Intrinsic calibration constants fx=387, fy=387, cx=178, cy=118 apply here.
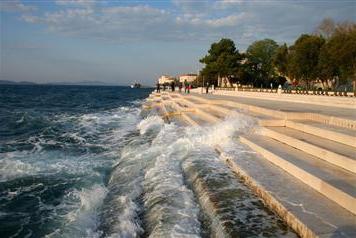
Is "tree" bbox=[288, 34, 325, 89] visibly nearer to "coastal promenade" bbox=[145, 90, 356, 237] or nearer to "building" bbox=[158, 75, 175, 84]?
"coastal promenade" bbox=[145, 90, 356, 237]

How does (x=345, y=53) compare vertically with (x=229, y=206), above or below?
above

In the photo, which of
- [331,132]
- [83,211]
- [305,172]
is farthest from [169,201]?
[331,132]

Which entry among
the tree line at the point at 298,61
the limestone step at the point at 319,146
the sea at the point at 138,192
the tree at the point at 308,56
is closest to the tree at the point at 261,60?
the tree line at the point at 298,61

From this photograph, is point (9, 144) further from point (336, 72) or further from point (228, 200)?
point (336, 72)

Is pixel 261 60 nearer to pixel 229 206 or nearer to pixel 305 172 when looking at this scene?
pixel 305 172

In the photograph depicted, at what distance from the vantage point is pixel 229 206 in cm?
533

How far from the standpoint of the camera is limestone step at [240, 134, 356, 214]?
490cm

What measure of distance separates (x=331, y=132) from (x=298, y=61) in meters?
36.4

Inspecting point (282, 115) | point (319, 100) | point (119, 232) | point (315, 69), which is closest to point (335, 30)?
point (315, 69)

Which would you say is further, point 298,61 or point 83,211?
point 298,61

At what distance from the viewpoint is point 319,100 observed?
814 inches

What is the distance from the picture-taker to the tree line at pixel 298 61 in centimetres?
3509

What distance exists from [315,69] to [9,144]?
34.1 meters

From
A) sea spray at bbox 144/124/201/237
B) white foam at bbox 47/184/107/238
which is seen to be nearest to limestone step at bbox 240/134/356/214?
sea spray at bbox 144/124/201/237
